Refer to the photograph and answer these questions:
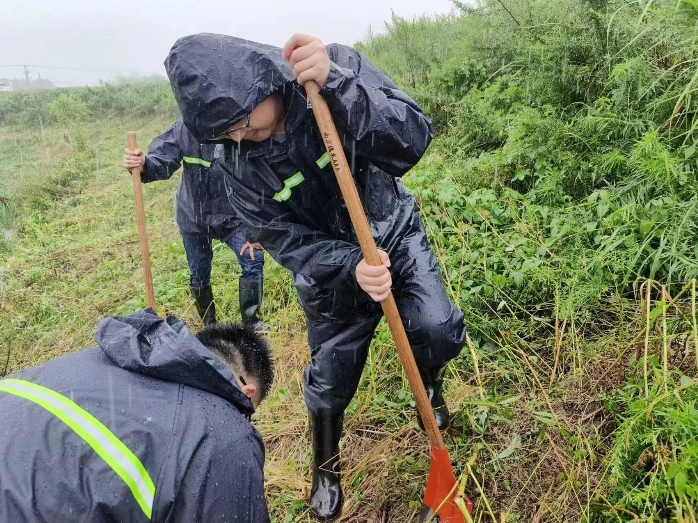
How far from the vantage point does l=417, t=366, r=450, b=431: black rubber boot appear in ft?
7.85

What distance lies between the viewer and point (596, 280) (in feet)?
8.89

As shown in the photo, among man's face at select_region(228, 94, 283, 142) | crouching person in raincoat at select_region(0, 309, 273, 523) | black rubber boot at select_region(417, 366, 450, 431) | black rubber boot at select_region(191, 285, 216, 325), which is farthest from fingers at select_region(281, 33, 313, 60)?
black rubber boot at select_region(191, 285, 216, 325)

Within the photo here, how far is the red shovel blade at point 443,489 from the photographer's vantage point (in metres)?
2.14

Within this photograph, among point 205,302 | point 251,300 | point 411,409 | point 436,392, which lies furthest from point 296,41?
point 205,302

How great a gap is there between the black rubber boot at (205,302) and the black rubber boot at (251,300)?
283 mm

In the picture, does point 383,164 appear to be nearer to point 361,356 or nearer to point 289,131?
point 289,131

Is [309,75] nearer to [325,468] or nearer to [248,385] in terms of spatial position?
[248,385]

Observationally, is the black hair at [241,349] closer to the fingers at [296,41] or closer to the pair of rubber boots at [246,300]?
the fingers at [296,41]

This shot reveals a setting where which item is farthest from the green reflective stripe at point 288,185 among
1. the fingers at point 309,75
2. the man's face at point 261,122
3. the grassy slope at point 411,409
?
the grassy slope at point 411,409

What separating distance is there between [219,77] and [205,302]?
2.79 meters

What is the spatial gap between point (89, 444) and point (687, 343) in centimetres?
221

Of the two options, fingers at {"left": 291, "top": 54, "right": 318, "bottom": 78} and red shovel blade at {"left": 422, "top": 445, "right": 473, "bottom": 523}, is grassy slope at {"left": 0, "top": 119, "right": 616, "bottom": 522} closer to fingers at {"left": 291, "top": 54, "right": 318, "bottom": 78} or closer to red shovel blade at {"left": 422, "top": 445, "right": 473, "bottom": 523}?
red shovel blade at {"left": 422, "top": 445, "right": 473, "bottom": 523}

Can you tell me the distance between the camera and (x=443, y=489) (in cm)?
217

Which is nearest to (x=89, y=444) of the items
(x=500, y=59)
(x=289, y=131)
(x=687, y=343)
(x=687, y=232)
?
(x=289, y=131)
